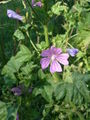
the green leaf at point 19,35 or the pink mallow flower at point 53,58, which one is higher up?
the green leaf at point 19,35

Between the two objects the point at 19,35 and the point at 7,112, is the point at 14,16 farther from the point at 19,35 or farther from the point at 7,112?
the point at 7,112

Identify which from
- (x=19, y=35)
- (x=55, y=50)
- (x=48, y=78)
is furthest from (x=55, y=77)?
(x=19, y=35)

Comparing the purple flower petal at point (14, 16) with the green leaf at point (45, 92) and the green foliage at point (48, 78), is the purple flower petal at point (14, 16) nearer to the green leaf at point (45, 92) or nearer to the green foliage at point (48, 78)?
the green foliage at point (48, 78)

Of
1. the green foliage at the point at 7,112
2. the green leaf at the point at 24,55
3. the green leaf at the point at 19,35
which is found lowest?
the green foliage at the point at 7,112

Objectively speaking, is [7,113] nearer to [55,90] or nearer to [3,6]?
[55,90]

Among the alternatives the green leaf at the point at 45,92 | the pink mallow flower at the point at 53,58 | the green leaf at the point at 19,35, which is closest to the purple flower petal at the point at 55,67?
the pink mallow flower at the point at 53,58

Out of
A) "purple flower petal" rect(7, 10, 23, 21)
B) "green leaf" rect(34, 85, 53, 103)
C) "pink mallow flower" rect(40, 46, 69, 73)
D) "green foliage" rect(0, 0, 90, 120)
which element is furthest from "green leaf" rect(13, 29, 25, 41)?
"green leaf" rect(34, 85, 53, 103)

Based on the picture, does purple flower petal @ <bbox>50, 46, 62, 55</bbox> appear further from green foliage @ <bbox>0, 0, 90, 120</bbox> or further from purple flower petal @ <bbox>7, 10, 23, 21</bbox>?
purple flower petal @ <bbox>7, 10, 23, 21</bbox>

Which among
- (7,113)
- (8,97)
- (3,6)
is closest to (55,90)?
(7,113)
